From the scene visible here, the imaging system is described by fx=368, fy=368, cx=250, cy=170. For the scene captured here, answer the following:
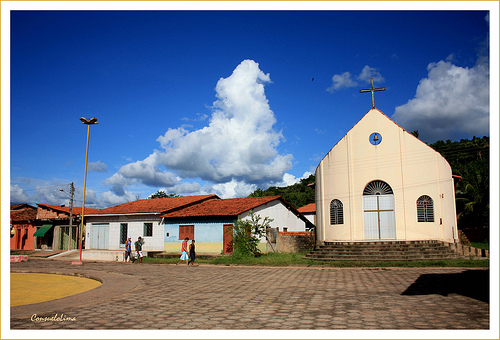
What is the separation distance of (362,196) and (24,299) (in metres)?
17.3

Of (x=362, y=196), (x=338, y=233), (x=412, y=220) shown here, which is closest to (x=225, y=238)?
(x=338, y=233)

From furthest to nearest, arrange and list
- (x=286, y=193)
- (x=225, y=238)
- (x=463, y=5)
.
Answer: (x=286, y=193) < (x=225, y=238) < (x=463, y=5)

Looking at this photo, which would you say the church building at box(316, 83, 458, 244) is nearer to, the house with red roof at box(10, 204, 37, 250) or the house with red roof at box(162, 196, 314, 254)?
the house with red roof at box(162, 196, 314, 254)

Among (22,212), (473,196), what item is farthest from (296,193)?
(22,212)

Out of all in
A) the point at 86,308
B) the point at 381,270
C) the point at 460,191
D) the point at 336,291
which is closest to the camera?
the point at 86,308

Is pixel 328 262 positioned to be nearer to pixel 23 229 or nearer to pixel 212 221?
pixel 212 221

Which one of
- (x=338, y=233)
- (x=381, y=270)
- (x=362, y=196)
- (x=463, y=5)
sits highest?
(x=463, y=5)

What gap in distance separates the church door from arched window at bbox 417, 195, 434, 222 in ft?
4.58

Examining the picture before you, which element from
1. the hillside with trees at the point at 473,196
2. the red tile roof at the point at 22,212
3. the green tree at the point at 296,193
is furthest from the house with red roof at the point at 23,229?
the hillside with trees at the point at 473,196

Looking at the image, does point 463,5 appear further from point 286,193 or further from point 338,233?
point 286,193

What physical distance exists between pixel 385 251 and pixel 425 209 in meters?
3.53

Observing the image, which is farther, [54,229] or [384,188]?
[54,229]

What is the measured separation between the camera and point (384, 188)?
21.1m

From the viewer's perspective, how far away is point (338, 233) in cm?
2169
